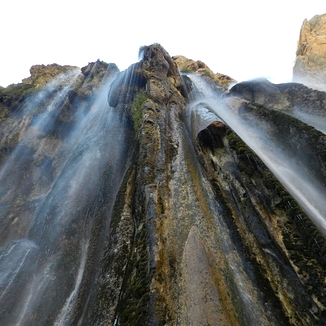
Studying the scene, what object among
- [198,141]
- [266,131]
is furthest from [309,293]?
[266,131]

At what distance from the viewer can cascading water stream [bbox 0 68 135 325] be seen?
7.61 metres

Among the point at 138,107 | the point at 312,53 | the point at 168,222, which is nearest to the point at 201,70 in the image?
the point at 312,53

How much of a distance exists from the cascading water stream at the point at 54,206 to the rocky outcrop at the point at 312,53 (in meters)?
26.9

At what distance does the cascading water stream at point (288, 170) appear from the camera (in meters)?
7.32

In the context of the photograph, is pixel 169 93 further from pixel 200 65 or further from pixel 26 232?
pixel 200 65

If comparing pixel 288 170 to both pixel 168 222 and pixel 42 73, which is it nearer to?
pixel 168 222

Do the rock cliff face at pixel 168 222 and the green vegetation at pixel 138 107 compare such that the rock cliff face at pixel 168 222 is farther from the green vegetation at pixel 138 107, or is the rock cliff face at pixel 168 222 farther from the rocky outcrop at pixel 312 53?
the rocky outcrop at pixel 312 53

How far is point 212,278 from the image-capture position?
17.6 feet

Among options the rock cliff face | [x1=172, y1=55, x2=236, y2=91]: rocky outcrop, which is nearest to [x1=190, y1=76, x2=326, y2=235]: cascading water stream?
the rock cliff face

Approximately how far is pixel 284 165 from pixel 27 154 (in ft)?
53.5

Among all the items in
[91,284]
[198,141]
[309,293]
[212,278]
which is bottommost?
[309,293]

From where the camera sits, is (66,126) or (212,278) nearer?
(212,278)

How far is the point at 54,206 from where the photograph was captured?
10648mm

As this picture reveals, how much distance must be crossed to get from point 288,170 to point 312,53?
31157 mm
